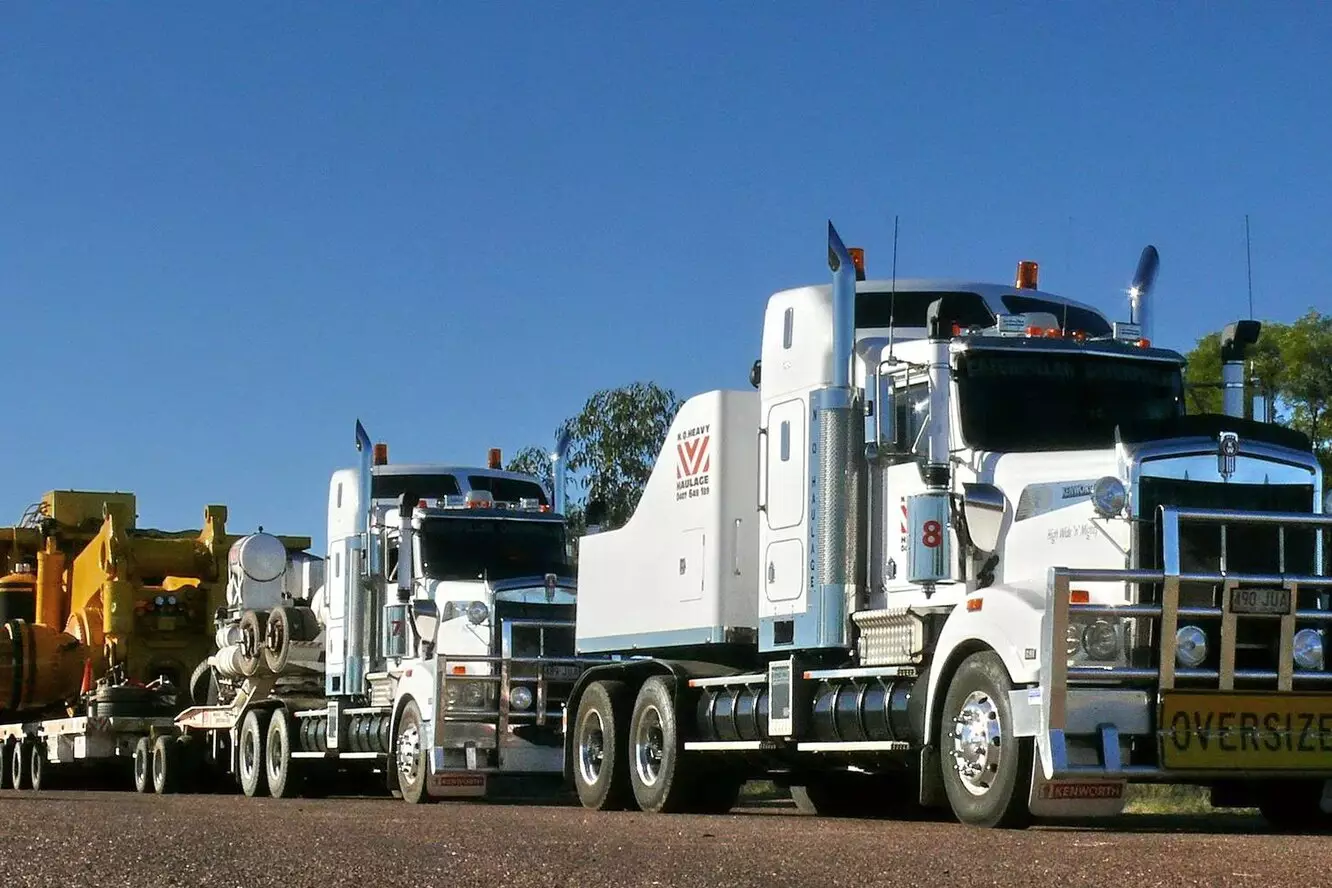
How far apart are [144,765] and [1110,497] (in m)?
18.2

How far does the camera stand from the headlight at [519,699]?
69.9ft

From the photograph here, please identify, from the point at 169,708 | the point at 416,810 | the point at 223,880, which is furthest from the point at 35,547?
the point at 223,880

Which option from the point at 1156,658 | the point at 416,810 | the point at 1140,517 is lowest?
the point at 416,810

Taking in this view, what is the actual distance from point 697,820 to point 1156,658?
12.5 feet

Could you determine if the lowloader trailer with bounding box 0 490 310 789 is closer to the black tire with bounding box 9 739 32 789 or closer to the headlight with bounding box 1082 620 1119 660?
the black tire with bounding box 9 739 32 789

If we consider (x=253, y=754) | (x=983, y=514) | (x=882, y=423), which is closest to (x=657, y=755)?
(x=882, y=423)

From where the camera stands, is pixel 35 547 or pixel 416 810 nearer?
pixel 416 810

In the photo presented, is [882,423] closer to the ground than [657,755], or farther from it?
farther from it

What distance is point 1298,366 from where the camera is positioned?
4619cm

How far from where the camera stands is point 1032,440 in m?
14.5

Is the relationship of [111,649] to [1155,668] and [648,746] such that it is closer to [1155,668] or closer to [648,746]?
[648,746]

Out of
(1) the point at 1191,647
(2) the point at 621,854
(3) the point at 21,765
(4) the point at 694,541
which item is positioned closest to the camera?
(2) the point at 621,854

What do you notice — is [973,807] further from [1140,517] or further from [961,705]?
[1140,517]

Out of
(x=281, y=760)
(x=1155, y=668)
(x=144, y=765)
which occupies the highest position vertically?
(x=1155, y=668)
